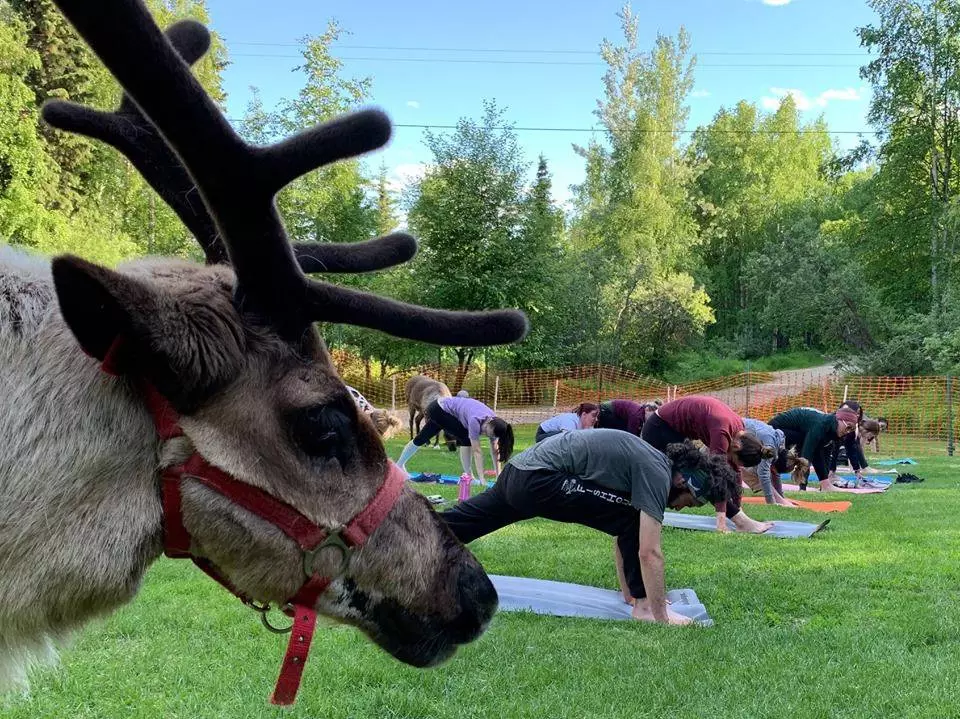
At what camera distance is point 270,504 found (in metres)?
1.60

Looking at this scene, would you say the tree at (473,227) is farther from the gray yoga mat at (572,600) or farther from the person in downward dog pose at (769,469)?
the gray yoga mat at (572,600)

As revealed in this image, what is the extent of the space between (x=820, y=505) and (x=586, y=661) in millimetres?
8571

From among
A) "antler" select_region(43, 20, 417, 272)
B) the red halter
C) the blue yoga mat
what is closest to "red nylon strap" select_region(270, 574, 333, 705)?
the red halter

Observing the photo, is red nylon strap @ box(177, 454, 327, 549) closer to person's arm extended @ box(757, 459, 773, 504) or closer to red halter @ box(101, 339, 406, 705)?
red halter @ box(101, 339, 406, 705)

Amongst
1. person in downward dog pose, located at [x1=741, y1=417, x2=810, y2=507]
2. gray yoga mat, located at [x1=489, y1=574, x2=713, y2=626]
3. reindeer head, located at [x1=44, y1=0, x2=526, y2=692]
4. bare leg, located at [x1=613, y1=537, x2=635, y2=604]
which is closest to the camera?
reindeer head, located at [x1=44, y1=0, x2=526, y2=692]

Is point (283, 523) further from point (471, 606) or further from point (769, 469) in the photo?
point (769, 469)

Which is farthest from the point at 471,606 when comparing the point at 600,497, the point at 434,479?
the point at 434,479

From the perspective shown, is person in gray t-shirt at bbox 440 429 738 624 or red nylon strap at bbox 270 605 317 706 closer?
red nylon strap at bbox 270 605 317 706

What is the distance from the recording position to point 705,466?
6664mm

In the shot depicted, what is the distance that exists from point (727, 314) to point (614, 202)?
57.3 ft

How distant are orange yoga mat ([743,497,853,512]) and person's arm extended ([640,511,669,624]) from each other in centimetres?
667

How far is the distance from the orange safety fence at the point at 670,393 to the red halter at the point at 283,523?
2383 centimetres

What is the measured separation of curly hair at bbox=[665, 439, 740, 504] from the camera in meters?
6.58

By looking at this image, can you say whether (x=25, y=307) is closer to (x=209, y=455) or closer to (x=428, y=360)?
(x=209, y=455)
